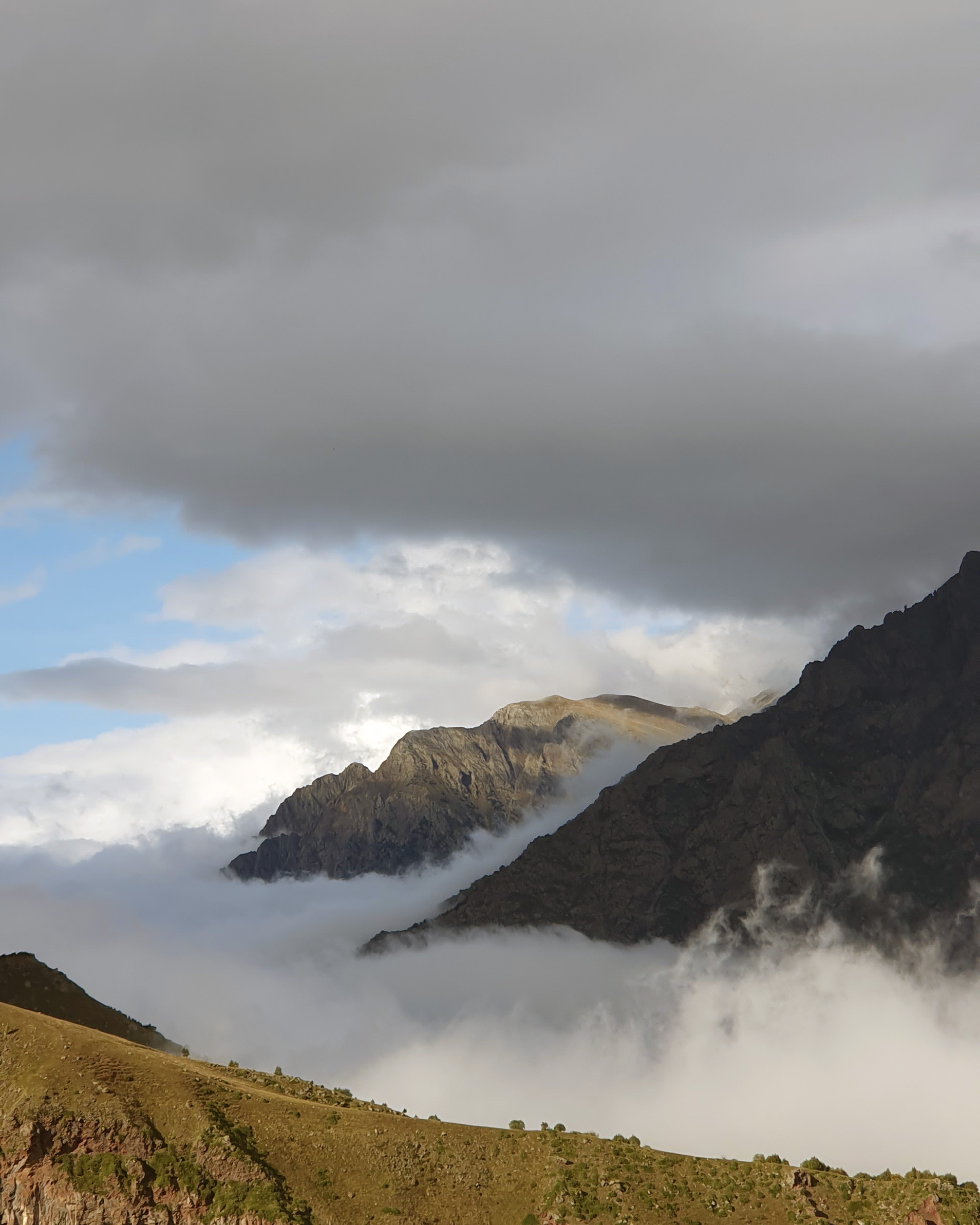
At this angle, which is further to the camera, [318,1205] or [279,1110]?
[279,1110]

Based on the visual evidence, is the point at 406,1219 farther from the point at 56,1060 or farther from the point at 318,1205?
the point at 56,1060

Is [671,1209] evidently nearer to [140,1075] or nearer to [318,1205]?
[318,1205]

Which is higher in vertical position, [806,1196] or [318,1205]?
[806,1196]

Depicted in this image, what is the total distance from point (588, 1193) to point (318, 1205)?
35013 millimetres

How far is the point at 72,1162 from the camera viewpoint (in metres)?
154

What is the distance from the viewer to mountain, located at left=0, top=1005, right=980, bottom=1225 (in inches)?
6024

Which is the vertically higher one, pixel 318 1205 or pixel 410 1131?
pixel 410 1131

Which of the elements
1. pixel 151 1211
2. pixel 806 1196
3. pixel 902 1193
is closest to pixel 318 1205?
pixel 151 1211

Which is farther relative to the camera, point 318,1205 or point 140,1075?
point 140,1075

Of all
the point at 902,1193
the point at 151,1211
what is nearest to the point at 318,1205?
the point at 151,1211

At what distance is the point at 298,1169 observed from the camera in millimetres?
160750

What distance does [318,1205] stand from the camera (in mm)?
156250

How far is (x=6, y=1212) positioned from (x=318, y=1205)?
3686 centimetres

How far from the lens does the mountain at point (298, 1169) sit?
6024 inches
